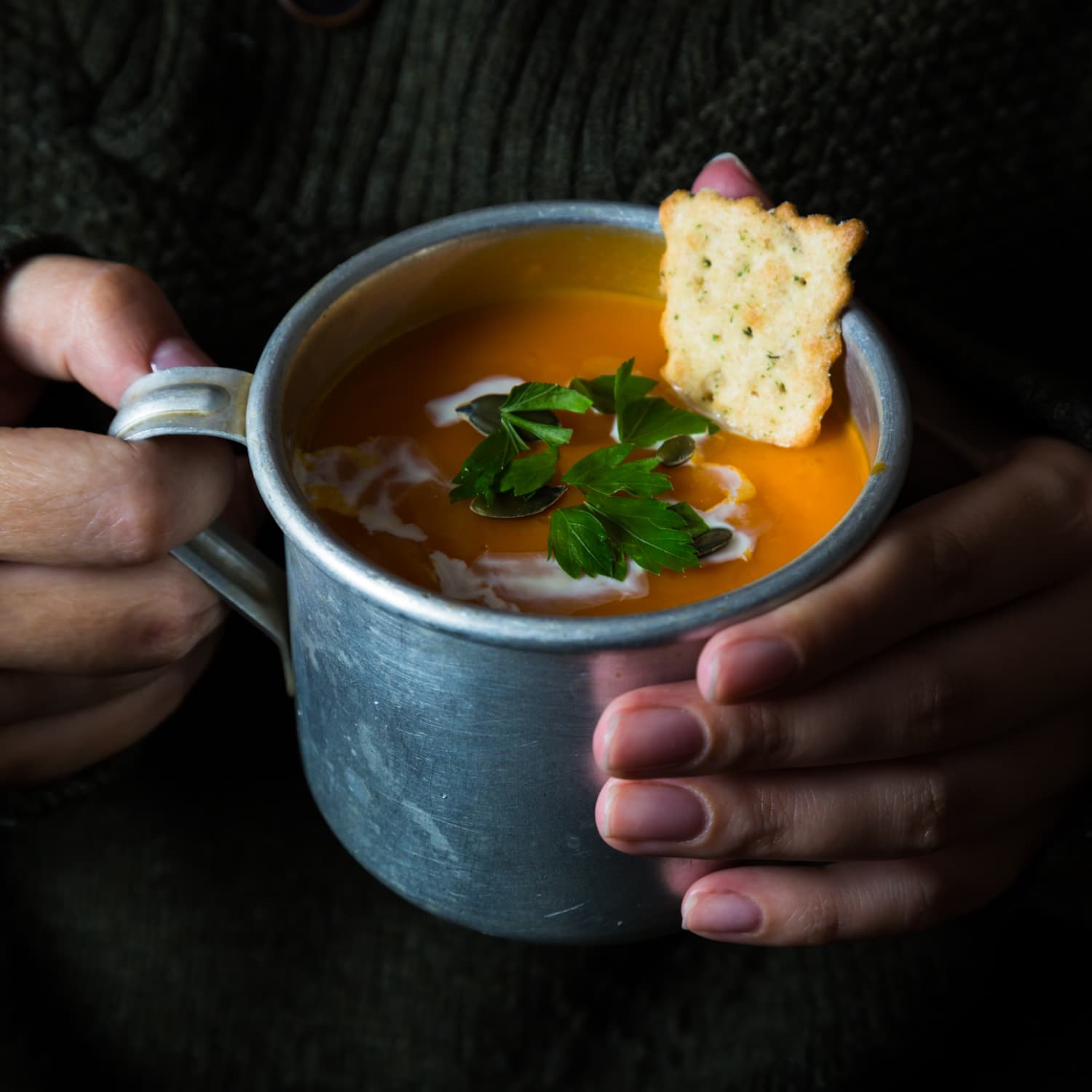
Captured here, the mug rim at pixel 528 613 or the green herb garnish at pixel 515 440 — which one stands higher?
the mug rim at pixel 528 613

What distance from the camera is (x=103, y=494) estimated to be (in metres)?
0.73

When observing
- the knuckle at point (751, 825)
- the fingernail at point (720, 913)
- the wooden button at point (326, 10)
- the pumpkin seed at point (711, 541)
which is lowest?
the fingernail at point (720, 913)

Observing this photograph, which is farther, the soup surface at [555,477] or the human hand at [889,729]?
the soup surface at [555,477]

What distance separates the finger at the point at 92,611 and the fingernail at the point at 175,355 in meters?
0.13

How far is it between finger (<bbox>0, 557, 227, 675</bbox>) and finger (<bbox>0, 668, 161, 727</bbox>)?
1.8 inches

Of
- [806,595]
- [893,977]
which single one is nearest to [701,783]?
[806,595]

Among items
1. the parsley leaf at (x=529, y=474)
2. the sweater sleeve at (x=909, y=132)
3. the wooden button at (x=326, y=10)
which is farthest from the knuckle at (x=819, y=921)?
the wooden button at (x=326, y=10)

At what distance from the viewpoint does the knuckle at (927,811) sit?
0.78 meters

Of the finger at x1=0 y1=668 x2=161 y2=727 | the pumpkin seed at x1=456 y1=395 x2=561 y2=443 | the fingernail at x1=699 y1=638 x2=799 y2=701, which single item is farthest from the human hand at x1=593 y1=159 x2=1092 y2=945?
the finger at x1=0 y1=668 x2=161 y2=727

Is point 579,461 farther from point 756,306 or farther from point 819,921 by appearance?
point 819,921

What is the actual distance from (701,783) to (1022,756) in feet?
1.00

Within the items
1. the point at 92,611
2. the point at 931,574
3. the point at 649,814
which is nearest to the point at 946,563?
the point at 931,574

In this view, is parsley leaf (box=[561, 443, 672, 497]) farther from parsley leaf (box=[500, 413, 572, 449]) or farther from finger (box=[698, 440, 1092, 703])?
finger (box=[698, 440, 1092, 703])

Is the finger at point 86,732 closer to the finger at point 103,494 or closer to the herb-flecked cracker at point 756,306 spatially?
the finger at point 103,494
